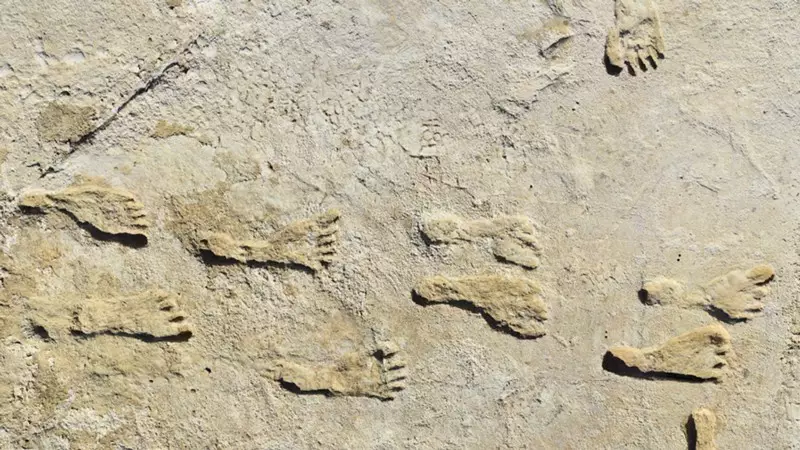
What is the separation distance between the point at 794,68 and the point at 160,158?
6.12ft

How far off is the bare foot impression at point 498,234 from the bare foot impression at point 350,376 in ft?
1.22

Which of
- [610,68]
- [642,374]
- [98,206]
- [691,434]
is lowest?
[691,434]

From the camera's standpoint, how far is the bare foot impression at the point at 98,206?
8.29 ft

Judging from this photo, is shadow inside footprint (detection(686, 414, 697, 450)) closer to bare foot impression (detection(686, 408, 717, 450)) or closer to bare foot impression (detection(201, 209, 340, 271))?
bare foot impression (detection(686, 408, 717, 450))

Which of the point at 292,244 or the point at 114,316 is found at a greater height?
the point at 292,244

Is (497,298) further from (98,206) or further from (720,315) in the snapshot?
(98,206)

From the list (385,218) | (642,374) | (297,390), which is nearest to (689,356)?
(642,374)

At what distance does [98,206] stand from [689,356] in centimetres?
176

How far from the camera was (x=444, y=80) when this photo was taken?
100 inches

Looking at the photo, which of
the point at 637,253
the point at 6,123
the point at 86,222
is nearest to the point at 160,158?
the point at 86,222

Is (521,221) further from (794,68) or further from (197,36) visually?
(197,36)

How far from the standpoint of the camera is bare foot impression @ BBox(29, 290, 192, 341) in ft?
8.36

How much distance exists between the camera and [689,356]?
8.33 ft

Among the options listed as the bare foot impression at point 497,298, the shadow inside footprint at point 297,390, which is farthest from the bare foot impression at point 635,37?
the shadow inside footprint at point 297,390
